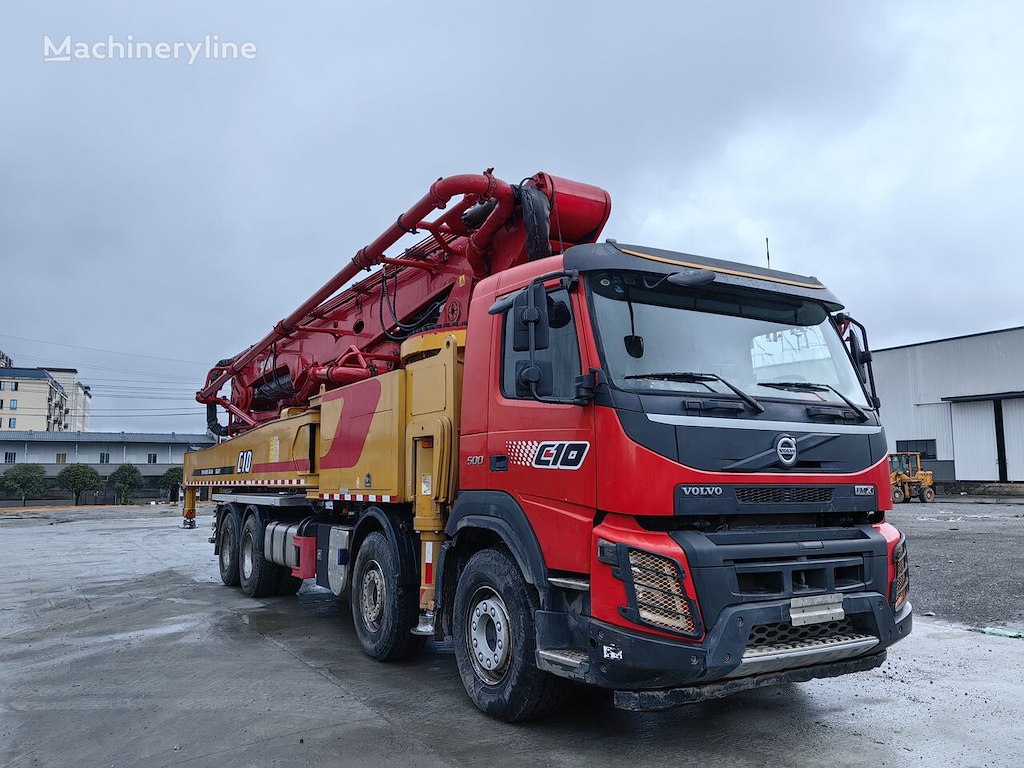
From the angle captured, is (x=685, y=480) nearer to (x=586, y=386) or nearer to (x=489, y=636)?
(x=586, y=386)

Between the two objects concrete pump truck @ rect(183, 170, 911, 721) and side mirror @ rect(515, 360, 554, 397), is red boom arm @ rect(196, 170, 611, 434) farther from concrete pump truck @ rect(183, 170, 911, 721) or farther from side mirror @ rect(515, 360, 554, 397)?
side mirror @ rect(515, 360, 554, 397)

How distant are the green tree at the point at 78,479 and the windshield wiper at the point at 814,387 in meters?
59.6

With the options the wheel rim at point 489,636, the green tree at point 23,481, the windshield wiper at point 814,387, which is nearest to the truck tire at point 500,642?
the wheel rim at point 489,636

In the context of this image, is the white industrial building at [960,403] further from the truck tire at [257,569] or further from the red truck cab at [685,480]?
the red truck cab at [685,480]

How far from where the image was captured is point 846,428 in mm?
4711

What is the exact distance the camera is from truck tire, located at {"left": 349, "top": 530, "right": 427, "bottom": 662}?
6.38m

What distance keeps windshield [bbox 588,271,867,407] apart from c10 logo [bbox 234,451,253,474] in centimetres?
793

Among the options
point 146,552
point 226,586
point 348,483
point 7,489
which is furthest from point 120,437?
point 348,483

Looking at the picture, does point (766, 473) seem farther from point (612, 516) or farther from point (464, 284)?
point (464, 284)

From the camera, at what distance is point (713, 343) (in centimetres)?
471

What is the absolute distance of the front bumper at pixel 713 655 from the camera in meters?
3.87

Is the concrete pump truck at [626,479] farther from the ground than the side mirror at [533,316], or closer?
closer

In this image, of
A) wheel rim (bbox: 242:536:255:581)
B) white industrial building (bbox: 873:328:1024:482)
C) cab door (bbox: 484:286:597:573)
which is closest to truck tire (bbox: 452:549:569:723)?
cab door (bbox: 484:286:597:573)

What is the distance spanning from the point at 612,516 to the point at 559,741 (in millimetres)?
1505
